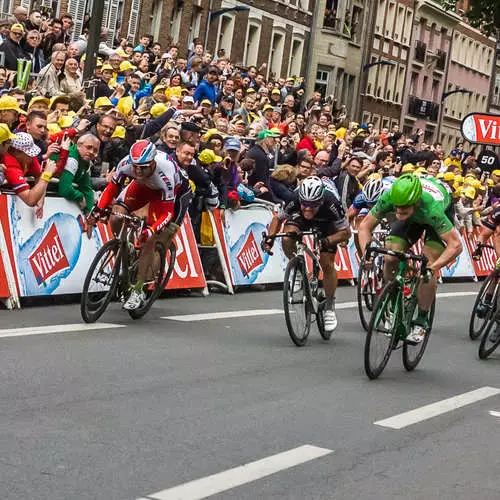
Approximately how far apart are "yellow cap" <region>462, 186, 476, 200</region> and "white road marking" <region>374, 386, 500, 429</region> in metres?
17.4

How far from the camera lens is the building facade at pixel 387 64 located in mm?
77000

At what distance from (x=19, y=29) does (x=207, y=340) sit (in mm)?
8845

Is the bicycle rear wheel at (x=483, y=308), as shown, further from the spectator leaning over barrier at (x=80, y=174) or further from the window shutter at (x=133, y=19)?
the window shutter at (x=133, y=19)

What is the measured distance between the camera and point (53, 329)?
485 inches

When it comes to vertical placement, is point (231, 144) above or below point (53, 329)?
above

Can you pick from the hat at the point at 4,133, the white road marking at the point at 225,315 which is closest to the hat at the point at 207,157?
the white road marking at the point at 225,315

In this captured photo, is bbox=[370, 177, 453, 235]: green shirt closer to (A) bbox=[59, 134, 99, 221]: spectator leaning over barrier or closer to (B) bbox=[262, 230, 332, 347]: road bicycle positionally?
(B) bbox=[262, 230, 332, 347]: road bicycle

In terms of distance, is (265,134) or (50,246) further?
(265,134)

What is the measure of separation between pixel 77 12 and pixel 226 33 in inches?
538

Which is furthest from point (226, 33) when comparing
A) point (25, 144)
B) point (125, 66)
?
point (25, 144)

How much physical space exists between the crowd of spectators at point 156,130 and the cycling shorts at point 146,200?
0.73 meters

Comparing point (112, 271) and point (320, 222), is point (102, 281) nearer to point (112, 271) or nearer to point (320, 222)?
point (112, 271)

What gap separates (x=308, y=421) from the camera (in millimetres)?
9219

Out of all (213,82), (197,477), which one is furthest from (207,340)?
(213,82)
